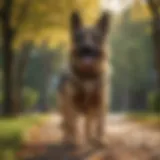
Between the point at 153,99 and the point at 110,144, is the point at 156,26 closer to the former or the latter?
the point at 153,99

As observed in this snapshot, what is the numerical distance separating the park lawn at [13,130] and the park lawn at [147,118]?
0.73ft

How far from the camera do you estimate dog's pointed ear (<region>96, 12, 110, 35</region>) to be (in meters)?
0.88

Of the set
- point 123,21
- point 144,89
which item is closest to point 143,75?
point 144,89

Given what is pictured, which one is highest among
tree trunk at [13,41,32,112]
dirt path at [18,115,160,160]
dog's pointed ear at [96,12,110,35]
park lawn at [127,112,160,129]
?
dog's pointed ear at [96,12,110,35]

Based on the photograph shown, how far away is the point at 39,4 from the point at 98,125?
347 millimetres

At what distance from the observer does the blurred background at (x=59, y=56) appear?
2.88 ft

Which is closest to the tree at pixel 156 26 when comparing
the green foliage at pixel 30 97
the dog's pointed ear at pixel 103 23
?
the dog's pointed ear at pixel 103 23

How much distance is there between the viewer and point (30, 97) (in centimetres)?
86

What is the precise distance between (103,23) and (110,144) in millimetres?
303

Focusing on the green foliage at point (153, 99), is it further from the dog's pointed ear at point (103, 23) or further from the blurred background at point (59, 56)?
the dog's pointed ear at point (103, 23)

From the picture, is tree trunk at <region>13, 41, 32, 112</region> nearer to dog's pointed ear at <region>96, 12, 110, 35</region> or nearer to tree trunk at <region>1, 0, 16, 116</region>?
tree trunk at <region>1, 0, 16, 116</region>

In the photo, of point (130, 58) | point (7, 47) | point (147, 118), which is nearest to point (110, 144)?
point (147, 118)

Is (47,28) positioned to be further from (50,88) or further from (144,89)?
(144,89)

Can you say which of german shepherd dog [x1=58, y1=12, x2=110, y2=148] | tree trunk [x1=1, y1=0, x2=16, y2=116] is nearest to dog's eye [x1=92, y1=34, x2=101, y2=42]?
german shepherd dog [x1=58, y1=12, x2=110, y2=148]
